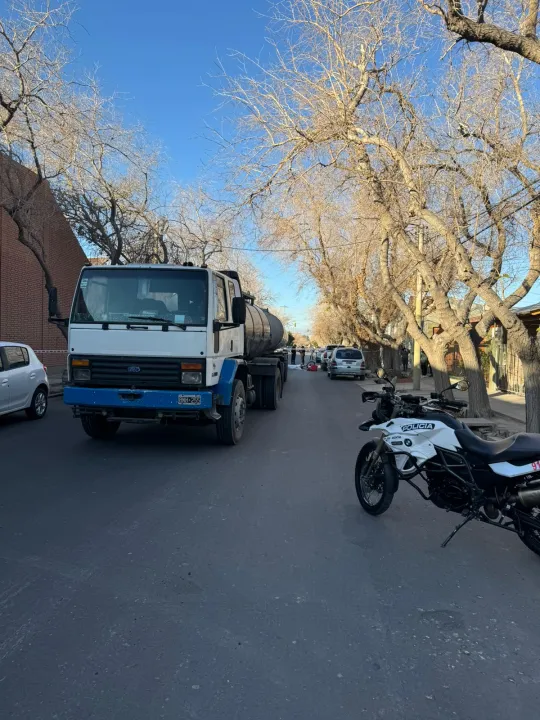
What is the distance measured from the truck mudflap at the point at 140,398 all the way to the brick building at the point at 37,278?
11.7 metres

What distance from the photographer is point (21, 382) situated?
36.7ft

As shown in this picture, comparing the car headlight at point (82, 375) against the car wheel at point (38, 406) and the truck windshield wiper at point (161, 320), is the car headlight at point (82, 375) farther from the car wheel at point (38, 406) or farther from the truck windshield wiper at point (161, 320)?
the car wheel at point (38, 406)

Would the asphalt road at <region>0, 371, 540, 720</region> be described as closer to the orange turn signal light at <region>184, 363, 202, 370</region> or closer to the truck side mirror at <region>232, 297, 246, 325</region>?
the orange turn signal light at <region>184, 363, 202, 370</region>

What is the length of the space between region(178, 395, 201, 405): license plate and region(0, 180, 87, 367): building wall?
12877 millimetres

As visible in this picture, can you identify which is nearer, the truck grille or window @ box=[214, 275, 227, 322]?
the truck grille

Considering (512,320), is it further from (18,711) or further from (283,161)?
(18,711)

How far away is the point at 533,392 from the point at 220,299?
5566mm

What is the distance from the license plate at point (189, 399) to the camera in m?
7.90

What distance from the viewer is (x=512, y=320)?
9.81m

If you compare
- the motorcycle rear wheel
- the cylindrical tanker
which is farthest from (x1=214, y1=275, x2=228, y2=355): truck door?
the motorcycle rear wheel

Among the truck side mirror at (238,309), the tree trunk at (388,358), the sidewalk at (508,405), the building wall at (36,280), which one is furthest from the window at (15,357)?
the tree trunk at (388,358)

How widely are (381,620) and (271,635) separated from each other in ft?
2.40

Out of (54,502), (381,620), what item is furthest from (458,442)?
(54,502)

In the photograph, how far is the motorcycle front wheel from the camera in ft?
17.4
